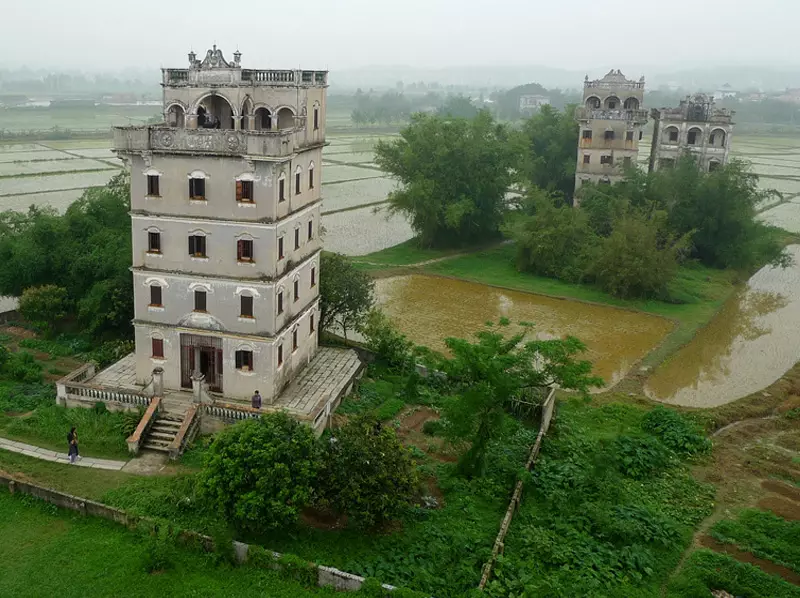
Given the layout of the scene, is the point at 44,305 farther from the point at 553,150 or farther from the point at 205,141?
the point at 553,150

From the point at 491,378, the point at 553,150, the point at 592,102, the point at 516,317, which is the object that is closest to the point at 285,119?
the point at 491,378

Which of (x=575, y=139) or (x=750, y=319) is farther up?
(x=575, y=139)

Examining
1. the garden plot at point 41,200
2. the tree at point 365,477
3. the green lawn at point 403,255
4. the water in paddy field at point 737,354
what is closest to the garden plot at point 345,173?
the garden plot at point 41,200

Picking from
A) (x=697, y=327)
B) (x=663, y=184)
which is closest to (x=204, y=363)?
(x=697, y=327)

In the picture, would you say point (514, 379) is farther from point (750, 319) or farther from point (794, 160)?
point (794, 160)

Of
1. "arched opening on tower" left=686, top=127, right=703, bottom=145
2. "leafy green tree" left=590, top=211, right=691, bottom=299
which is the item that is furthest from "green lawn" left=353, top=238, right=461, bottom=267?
"arched opening on tower" left=686, top=127, right=703, bottom=145

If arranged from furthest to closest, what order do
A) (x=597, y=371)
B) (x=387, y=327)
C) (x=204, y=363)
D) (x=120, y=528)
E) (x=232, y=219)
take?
1. (x=597, y=371)
2. (x=387, y=327)
3. (x=204, y=363)
4. (x=232, y=219)
5. (x=120, y=528)
